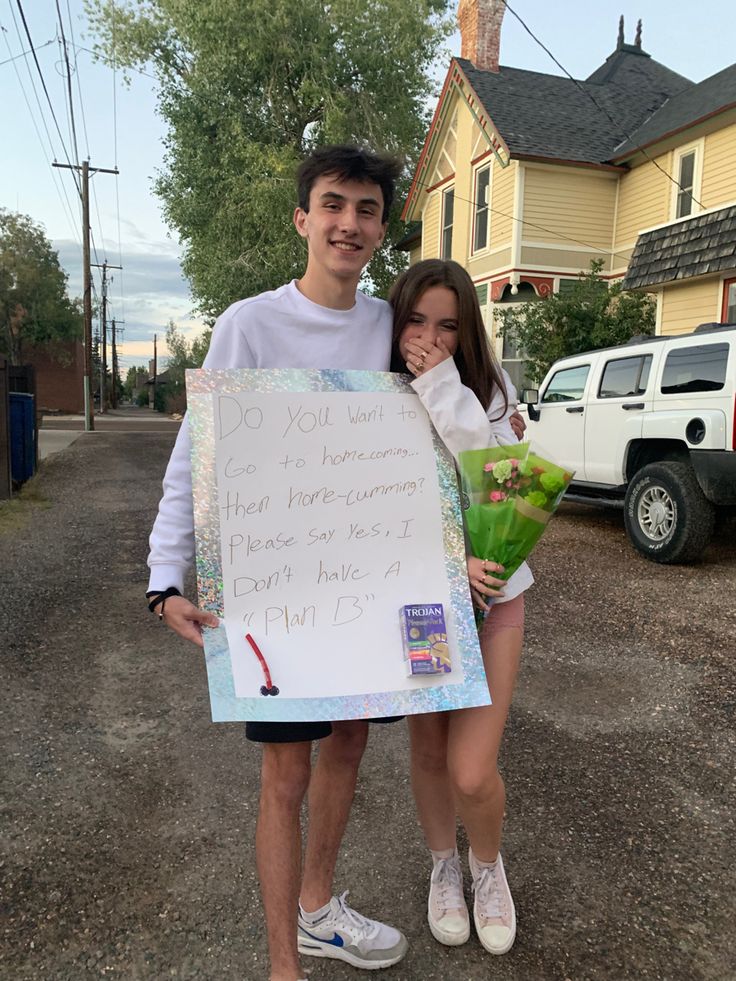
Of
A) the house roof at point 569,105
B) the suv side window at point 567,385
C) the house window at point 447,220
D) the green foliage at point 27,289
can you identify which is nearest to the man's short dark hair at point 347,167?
the suv side window at point 567,385

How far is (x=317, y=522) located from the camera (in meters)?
1.75

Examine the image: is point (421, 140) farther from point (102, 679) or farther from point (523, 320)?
point (102, 679)

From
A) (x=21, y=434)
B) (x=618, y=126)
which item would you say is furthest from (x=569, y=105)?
(x=21, y=434)

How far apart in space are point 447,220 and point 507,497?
1983cm

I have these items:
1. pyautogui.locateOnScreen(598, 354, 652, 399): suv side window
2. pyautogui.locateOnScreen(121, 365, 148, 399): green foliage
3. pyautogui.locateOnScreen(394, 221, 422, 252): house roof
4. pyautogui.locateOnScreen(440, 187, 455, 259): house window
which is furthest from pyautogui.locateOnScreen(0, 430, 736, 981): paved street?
pyautogui.locateOnScreen(121, 365, 148, 399): green foliage

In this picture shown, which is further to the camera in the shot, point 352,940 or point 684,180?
point 684,180

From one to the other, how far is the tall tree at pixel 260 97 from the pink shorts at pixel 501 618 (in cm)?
1985

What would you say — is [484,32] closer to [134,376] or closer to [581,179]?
[581,179]

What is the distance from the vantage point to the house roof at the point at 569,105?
1616cm

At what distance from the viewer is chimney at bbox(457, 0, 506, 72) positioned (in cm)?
1828

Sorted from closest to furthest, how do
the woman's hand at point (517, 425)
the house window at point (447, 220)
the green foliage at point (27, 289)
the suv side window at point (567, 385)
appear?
the woman's hand at point (517, 425) < the suv side window at point (567, 385) < the house window at point (447, 220) < the green foliage at point (27, 289)

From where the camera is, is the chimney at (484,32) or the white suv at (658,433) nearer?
the white suv at (658,433)

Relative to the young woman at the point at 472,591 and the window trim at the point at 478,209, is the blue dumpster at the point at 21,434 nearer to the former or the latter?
the young woman at the point at 472,591

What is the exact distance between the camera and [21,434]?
1063 centimetres
